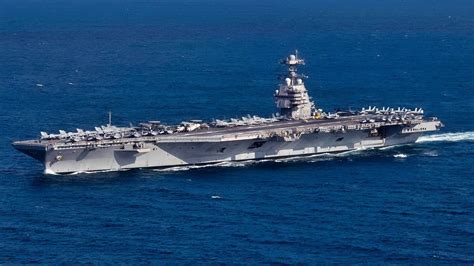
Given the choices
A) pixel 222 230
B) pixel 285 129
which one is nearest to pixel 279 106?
pixel 285 129

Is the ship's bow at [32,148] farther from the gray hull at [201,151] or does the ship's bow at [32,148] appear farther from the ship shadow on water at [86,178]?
the ship shadow on water at [86,178]

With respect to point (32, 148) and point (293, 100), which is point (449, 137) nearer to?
point (293, 100)

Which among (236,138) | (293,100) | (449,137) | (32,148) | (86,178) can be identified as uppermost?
(293,100)

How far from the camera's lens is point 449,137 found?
2817 inches

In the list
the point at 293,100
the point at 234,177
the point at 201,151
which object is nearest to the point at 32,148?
the point at 201,151

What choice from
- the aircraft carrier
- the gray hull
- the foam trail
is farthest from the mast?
the foam trail

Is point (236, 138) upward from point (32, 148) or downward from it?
upward

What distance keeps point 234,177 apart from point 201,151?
3.81 meters

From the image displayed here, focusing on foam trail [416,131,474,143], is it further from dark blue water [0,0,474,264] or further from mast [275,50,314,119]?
mast [275,50,314,119]

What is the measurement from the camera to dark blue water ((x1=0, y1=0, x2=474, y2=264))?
158ft

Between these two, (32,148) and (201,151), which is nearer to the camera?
(32,148)

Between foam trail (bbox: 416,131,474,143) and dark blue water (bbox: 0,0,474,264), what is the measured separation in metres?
0.14

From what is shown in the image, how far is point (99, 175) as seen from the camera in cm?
6138

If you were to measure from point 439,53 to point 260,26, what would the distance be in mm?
49671
